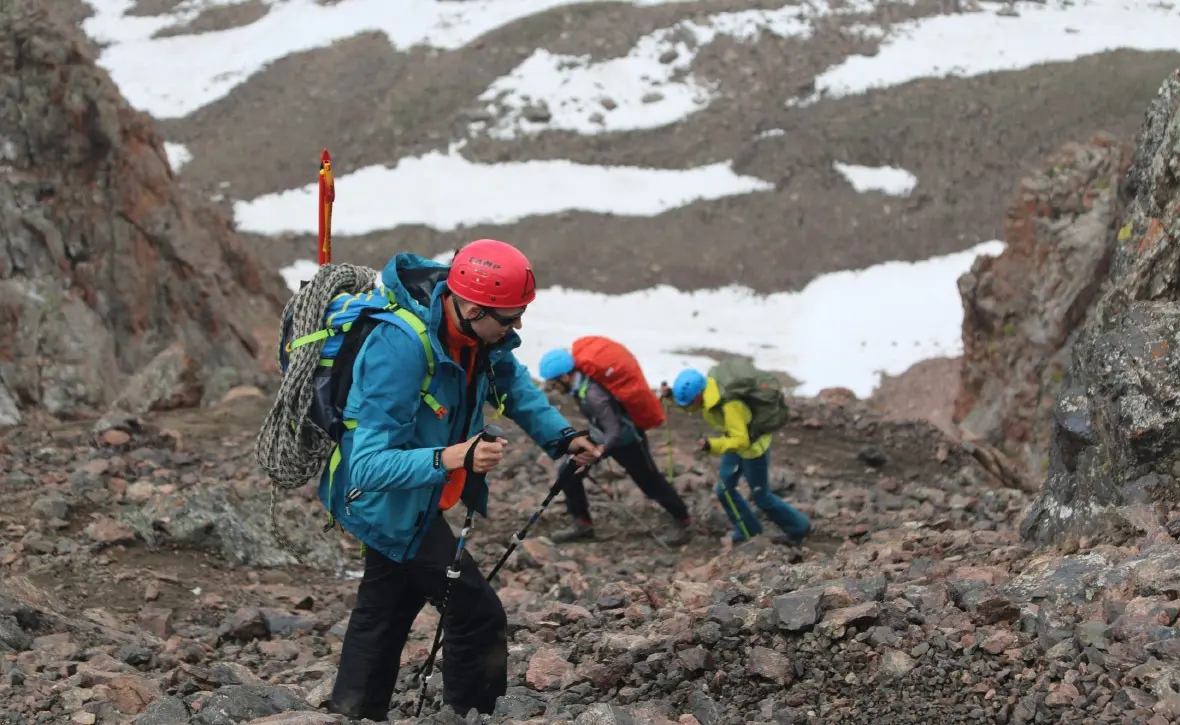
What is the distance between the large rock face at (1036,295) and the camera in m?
15.2

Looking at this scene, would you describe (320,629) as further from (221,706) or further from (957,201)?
(957,201)

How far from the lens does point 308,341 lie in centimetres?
529

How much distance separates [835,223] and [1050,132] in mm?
10719

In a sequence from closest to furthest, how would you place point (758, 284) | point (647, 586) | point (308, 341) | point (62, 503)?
point (308, 341), point (647, 586), point (62, 503), point (758, 284)

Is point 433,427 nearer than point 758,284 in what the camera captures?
Yes

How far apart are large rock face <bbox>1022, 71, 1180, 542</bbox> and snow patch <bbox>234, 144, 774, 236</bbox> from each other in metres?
39.0

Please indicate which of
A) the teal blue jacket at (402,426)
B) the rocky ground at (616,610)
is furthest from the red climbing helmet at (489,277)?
the rocky ground at (616,610)

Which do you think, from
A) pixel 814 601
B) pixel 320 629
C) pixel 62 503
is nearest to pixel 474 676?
pixel 814 601

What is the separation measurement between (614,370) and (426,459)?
5739mm

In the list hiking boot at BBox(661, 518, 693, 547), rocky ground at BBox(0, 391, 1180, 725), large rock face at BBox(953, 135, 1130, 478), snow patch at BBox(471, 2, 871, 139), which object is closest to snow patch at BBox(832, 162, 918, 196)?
snow patch at BBox(471, 2, 871, 139)

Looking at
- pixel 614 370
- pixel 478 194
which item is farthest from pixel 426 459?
pixel 478 194

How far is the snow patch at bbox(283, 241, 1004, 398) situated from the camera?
A: 104 ft

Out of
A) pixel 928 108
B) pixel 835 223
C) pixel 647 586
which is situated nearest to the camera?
pixel 647 586

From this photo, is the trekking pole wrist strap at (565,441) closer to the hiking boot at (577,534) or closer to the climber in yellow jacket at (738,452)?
the climber in yellow jacket at (738,452)
